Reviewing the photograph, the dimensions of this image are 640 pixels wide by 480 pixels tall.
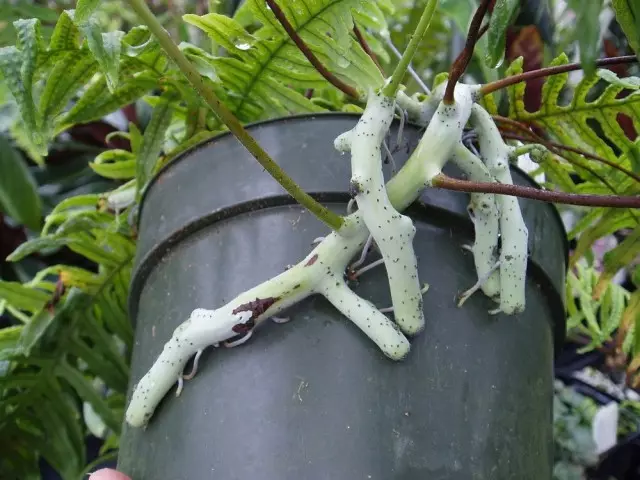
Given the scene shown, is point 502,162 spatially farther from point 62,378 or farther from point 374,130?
point 62,378

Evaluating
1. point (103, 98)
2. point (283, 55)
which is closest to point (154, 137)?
point (103, 98)

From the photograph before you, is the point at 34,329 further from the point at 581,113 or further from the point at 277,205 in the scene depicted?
the point at 581,113

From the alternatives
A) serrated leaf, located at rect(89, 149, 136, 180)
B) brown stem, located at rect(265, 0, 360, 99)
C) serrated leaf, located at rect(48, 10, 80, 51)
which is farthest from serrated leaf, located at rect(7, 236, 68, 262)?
brown stem, located at rect(265, 0, 360, 99)

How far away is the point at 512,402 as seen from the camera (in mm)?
506

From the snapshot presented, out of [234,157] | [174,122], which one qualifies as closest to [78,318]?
[174,122]

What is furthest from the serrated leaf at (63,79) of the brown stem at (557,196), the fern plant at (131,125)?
the brown stem at (557,196)

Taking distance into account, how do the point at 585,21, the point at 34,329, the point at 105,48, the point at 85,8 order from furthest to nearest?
the point at 34,329, the point at 105,48, the point at 85,8, the point at 585,21

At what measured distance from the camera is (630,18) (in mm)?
359

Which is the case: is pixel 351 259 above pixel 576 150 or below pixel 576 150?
above

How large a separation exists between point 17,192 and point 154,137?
535mm

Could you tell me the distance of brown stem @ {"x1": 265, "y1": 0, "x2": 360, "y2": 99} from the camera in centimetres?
48

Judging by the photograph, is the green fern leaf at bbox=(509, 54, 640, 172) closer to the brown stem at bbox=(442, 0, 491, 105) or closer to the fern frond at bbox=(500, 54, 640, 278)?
the fern frond at bbox=(500, 54, 640, 278)

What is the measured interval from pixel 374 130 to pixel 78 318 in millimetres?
499

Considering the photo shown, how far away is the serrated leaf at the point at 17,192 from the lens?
1082mm
